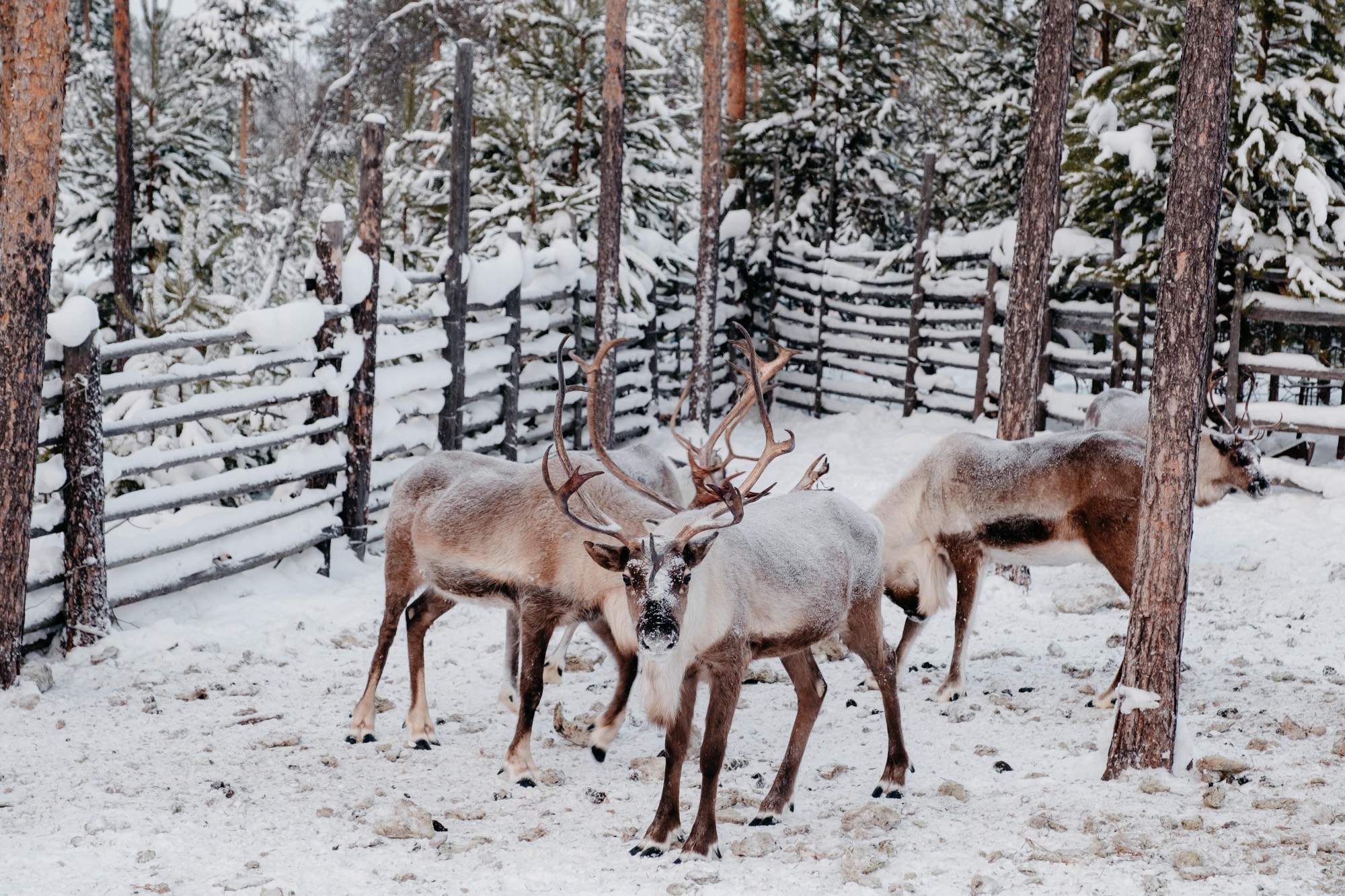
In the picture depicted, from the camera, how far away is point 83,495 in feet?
19.2

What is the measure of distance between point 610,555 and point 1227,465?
502 centimetres

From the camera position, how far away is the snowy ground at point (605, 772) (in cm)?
388

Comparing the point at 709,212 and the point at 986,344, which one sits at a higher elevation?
the point at 709,212

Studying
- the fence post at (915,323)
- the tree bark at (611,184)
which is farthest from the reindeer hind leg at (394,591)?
the fence post at (915,323)

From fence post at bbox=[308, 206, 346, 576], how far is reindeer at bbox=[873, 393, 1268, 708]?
3547 mm

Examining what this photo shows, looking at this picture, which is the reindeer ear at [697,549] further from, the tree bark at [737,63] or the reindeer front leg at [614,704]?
the tree bark at [737,63]

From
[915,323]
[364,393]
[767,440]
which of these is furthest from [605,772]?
[915,323]

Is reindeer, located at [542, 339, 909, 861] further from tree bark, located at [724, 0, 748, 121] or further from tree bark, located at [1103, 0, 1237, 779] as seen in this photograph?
tree bark, located at [724, 0, 748, 121]

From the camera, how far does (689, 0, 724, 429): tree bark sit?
12.4 meters

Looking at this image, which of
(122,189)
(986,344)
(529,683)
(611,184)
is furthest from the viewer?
(986,344)

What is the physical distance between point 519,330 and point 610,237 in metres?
1.20

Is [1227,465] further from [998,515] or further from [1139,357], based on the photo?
[1139,357]

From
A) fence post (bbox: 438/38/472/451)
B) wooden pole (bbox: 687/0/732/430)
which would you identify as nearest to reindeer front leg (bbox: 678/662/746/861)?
fence post (bbox: 438/38/472/451)

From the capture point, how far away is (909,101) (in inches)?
851
